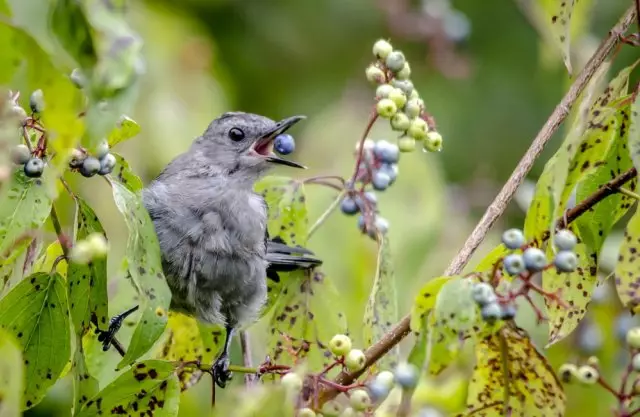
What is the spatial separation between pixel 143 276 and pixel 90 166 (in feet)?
1.02

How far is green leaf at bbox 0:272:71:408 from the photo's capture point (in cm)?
279

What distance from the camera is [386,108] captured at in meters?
3.06

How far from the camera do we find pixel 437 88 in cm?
854

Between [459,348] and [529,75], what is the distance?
687 centimetres

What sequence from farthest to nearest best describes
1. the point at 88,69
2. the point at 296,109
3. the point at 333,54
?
the point at 333,54 < the point at 296,109 < the point at 88,69

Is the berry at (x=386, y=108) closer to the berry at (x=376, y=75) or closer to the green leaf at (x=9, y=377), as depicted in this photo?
the berry at (x=376, y=75)

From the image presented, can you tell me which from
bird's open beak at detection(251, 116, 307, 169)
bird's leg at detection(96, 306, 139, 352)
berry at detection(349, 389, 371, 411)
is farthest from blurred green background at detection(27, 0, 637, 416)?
berry at detection(349, 389, 371, 411)

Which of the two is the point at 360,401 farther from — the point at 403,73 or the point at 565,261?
the point at 403,73

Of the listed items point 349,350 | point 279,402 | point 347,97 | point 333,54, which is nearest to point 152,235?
point 349,350

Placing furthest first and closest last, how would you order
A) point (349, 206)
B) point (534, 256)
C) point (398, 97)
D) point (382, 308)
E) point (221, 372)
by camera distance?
1. point (221, 372)
2. point (349, 206)
3. point (382, 308)
4. point (398, 97)
5. point (534, 256)

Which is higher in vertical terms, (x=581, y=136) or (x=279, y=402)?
(x=581, y=136)

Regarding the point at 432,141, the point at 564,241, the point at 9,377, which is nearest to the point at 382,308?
the point at 432,141

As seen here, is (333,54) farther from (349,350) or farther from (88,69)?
(88,69)

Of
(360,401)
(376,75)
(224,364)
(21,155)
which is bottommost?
(224,364)
